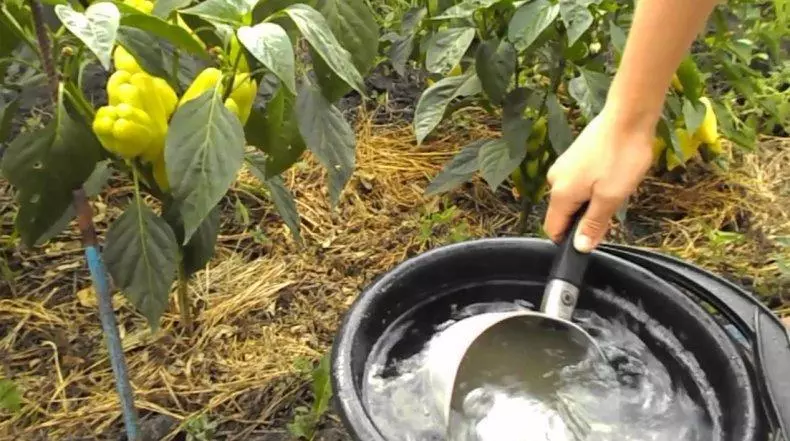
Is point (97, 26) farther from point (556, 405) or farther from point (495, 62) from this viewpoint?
point (495, 62)

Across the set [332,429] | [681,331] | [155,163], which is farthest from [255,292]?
[681,331]

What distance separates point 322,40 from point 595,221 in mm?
323

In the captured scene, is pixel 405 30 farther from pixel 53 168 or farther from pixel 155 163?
pixel 53 168

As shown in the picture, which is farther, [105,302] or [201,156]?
[105,302]

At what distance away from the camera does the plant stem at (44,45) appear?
0.83 meters

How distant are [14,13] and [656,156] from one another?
3.62ft

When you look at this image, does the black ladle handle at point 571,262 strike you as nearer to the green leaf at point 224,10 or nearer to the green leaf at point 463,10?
the green leaf at point 224,10

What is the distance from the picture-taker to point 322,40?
83cm

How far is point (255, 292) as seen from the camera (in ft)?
4.61

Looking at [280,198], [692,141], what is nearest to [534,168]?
[692,141]

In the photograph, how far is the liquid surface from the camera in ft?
2.95

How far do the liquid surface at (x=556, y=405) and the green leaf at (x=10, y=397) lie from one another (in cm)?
54

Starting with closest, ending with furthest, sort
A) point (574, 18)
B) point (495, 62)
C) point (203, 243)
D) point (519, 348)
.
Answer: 1. point (519, 348)
2. point (203, 243)
3. point (574, 18)
4. point (495, 62)

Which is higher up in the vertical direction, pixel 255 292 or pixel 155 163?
pixel 155 163
